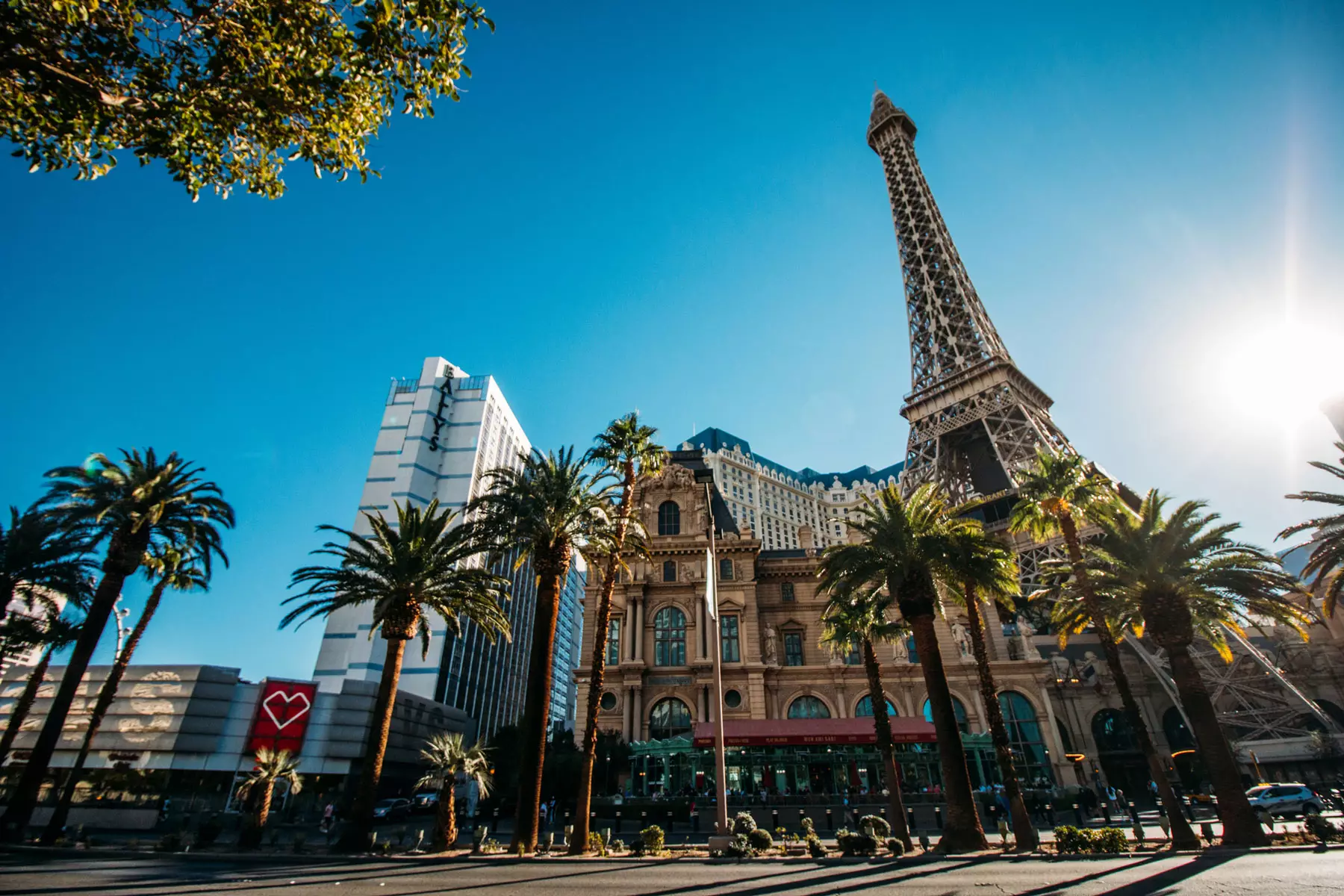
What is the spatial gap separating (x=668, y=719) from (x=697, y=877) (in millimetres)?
29617

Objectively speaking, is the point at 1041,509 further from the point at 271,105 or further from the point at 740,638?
the point at 271,105

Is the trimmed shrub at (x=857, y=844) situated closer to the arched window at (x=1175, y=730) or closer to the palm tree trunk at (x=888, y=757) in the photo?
the palm tree trunk at (x=888, y=757)

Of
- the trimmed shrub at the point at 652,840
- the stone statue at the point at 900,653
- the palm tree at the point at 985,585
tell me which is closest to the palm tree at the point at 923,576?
the palm tree at the point at 985,585

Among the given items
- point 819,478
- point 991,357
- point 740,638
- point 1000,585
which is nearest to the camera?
point 1000,585

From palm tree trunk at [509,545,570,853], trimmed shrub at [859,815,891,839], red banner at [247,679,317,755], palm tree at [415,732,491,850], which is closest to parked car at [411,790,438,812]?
red banner at [247,679,317,755]

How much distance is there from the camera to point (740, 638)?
45.8m

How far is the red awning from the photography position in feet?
115

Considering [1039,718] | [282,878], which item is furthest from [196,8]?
[1039,718]

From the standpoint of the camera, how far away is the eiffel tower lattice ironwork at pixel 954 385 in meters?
61.9

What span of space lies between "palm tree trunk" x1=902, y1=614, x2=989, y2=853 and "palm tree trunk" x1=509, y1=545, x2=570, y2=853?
13038 mm

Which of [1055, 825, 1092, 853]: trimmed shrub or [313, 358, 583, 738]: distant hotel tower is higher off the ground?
[313, 358, 583, 738]: distant hotel tower

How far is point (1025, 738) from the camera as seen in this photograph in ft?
138

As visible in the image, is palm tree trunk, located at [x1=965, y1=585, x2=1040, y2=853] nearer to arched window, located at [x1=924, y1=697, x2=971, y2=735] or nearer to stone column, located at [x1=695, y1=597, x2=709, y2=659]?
arched window, located at [x1=924, y1=697, x2=971, y2=735]

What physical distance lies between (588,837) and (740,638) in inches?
996
